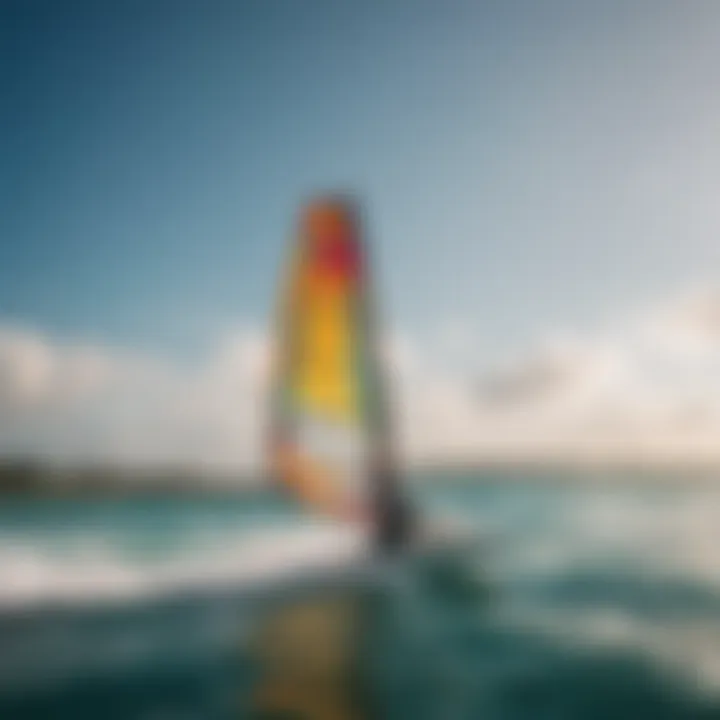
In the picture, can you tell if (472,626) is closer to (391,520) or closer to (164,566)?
(391,520)

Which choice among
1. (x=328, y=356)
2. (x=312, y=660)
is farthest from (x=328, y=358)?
(x=312, y=660)

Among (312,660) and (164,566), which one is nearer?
(312,660)

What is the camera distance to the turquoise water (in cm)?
311

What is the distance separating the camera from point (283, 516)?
14.2 ft

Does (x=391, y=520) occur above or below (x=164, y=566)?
above

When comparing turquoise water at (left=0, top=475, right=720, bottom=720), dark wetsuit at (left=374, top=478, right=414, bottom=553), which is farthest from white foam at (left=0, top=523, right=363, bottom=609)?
dark wetsuit at (left=374, top=478, right=414, bottom=553)

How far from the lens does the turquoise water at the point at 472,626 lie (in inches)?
123

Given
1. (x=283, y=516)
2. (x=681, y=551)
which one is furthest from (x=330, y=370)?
(x=681, y=551)

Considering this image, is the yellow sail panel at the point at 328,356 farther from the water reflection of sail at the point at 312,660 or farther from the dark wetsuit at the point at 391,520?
the water reflection of sail at the point at 312,660

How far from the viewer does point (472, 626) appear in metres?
3.50

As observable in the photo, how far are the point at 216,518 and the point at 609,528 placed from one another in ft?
7.83

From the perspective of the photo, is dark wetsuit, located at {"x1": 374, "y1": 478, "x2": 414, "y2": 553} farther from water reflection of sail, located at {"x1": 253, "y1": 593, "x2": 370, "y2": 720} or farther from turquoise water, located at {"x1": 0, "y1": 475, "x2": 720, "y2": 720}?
water reflection of sail, located at {"x1": 253, "y1": 593, "x2": 370, "y2": 720}

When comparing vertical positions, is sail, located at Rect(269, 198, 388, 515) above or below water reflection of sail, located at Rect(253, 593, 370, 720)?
above

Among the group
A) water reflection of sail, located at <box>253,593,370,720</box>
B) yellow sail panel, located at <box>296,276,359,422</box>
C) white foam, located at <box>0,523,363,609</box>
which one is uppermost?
yellow sail panel, located at <box>296,276,359,422</box>
